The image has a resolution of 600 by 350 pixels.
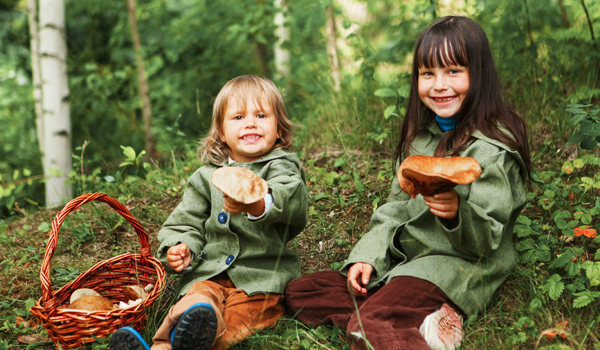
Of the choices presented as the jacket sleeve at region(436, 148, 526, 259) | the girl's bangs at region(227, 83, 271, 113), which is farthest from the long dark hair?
the girl's bangs at region(227, 83, 271, 113)

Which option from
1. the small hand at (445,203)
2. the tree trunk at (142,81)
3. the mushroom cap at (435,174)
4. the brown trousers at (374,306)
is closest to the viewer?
the mushroom cap at (435,174)

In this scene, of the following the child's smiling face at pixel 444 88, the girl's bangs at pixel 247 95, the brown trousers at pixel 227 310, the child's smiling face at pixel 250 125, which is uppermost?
the child's smiling face at pixel 444 88

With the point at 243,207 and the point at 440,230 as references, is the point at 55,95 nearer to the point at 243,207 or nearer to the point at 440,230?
the point at 243,207

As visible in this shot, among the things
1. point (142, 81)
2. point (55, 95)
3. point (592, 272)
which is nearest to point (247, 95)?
point (592, 272)

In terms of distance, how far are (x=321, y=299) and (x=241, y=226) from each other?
52cm

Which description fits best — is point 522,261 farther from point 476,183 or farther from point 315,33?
point 315,33

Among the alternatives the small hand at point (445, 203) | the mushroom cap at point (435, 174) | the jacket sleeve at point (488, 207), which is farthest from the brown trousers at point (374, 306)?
the mushroom cap at point (435, 174)

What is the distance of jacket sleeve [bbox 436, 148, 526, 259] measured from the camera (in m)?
1.70

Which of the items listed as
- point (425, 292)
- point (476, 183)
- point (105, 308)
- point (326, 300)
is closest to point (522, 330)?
point (425, 292)

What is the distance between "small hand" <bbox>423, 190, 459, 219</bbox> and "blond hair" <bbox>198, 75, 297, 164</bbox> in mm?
1014

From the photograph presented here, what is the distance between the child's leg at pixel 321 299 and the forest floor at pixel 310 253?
0.19ft

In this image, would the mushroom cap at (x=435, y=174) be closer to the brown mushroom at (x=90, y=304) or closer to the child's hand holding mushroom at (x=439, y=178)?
the child's hand holding mushroom at (x=439, y=178)

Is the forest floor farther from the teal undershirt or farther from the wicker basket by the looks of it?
the teal undershirt

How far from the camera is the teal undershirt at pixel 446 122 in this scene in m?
2.15
